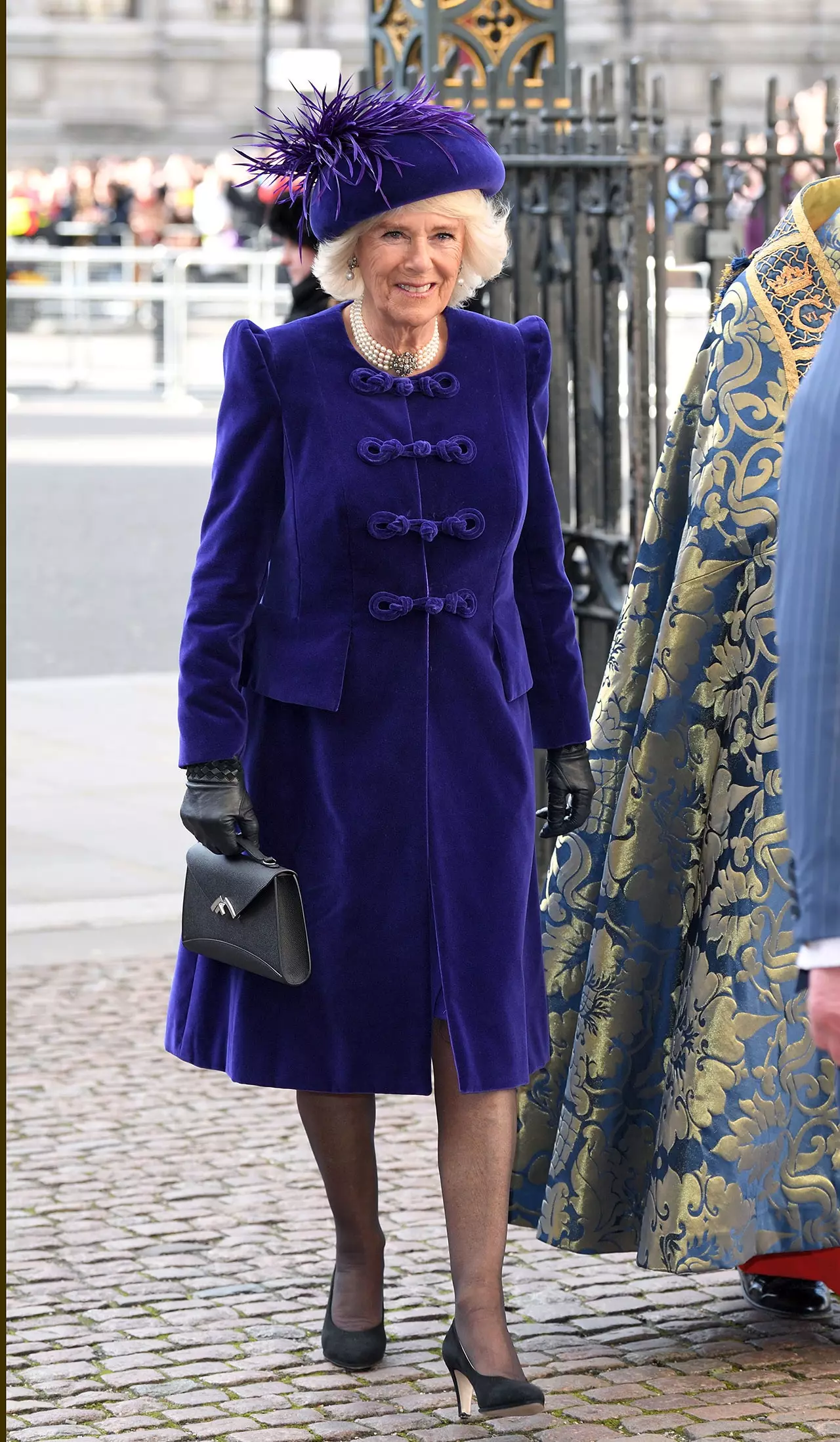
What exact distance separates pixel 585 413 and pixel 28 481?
10.5 m

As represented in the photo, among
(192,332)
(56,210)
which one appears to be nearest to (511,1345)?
(192,332)

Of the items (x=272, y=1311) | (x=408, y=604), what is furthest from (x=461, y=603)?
(x=272, y=1311)

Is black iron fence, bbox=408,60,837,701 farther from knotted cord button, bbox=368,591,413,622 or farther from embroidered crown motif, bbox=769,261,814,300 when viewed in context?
knotted cord button, bbox=368,591,413,622

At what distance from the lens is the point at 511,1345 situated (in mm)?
3277

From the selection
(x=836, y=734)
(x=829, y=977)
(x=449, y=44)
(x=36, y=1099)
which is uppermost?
(x=449, y=44)

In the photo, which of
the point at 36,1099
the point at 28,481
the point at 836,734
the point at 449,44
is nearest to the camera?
the point at 836,734

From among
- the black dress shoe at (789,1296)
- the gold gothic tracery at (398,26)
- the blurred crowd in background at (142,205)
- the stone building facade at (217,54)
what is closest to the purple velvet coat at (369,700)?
the black dress shoe at (789,1296)

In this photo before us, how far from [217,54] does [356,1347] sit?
4697 centimetres

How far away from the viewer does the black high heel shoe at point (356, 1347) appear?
3.48 metres

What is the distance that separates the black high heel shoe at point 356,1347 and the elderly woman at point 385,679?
0.81 feet

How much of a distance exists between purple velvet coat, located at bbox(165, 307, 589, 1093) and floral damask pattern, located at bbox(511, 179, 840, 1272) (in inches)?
10.3

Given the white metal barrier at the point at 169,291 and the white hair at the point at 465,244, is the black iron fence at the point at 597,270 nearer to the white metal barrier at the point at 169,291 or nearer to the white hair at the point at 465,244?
the white hair at the point at 465,244

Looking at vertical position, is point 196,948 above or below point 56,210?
below

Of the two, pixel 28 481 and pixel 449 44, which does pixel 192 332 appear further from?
pixel 449 44
